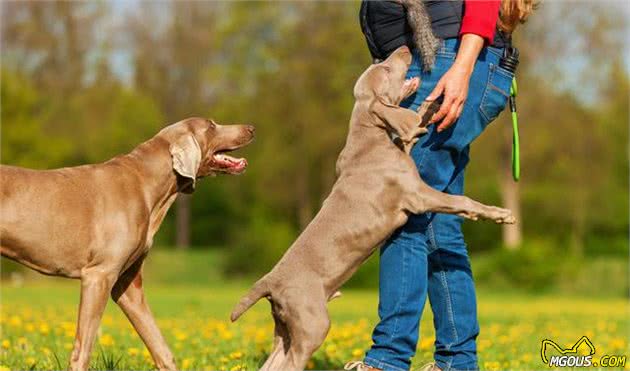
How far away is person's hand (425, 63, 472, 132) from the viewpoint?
15.4ft

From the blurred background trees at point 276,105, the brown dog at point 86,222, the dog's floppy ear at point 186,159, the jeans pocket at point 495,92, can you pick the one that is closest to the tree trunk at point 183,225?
the blurred background trees at point 276,105

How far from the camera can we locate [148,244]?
205 inches

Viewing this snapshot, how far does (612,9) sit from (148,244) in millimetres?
31219

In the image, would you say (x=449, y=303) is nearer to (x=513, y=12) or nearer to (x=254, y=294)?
(x=254, y=294)

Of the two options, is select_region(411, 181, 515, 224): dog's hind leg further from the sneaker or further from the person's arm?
the sneaker

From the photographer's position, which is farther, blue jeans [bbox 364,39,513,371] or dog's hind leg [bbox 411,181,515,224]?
blue jeans [bbox 364,39,513,371]

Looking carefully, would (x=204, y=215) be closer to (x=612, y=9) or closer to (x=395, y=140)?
(x=612, y=9)

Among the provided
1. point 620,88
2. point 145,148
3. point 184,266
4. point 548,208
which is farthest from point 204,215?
point 145,148

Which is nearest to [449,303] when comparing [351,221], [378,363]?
[378,363]

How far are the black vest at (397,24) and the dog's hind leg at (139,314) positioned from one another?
71.0 inches

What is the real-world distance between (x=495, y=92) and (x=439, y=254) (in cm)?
91

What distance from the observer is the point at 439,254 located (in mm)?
5180

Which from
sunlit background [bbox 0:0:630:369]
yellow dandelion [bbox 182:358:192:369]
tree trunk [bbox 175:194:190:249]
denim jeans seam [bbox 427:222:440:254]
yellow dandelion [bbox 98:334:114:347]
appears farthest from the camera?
tree trunk [bbox 175:194:190:249]

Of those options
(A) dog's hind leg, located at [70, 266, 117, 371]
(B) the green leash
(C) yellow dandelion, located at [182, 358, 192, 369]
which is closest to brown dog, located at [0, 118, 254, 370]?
(A) dog's hind leg, located at [70, 266, 117, 371]
